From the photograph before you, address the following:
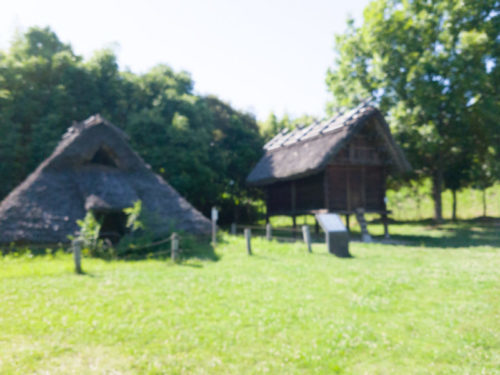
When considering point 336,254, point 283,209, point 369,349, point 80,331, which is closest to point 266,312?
point 369,349

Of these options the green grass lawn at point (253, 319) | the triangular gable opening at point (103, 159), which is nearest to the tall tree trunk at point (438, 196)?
the green grass lawn at point (253, 319)

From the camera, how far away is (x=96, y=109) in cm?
2245

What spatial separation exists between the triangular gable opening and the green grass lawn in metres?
7.35

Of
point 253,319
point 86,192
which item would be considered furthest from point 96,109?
point 253,319

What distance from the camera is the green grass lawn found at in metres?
4.64

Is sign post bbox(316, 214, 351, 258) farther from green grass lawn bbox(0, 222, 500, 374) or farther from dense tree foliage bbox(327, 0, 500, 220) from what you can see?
dense tree foliage bbox(327, 0, 500, 220)

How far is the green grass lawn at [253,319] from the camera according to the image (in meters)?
4.64

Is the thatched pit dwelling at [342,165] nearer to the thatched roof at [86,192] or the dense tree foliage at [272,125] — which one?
the thatched roof at [86,192]

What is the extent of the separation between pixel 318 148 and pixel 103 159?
11.0 m

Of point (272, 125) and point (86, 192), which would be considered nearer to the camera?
point (86, 192)

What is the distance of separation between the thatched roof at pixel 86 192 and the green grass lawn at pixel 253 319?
2.84 meters

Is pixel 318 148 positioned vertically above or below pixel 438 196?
above

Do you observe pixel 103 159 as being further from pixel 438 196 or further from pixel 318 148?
pixel 438 196

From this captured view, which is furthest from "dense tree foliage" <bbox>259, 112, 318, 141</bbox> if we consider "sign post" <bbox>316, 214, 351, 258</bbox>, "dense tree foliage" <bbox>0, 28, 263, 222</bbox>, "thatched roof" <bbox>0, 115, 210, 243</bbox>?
"sign post" <bbox>316, 214, 351, 258</bbox>
